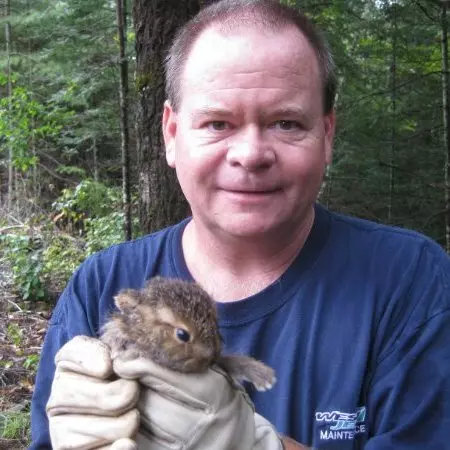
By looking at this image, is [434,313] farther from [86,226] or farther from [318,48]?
[86,226]

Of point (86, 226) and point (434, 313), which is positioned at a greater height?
point (434, 313)

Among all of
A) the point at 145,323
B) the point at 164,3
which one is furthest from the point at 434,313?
the point at 164,3

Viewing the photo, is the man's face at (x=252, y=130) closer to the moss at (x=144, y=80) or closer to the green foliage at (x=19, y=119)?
the moss at (x=144, y=80)

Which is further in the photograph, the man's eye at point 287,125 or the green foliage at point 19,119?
the green foliage at point 19,119

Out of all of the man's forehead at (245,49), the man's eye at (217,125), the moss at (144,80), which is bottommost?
the man's eye at (217,125)

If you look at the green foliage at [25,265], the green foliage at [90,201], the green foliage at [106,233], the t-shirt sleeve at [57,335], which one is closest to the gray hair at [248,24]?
the t-shirt sleeve at [57,335]

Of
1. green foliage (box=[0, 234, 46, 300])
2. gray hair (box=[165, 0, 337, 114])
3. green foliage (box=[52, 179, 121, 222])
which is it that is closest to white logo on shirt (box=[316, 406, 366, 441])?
gray hair (box=[165, 0, 337, 114])

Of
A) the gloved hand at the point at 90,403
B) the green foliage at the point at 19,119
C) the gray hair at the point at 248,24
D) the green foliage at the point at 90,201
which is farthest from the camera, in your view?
the green foliage at the point at 90,201
